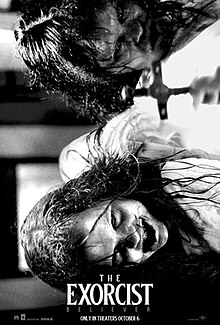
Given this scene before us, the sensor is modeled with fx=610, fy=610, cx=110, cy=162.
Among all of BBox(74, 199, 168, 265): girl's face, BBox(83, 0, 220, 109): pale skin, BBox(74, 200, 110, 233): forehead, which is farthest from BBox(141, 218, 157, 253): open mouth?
BBox(83, 0, 220, 109): pale skin

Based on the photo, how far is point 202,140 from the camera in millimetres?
1557

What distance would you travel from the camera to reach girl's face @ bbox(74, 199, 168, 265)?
1511mm

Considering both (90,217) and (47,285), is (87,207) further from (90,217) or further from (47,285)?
(47,285)

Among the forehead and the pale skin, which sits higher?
the pale skin

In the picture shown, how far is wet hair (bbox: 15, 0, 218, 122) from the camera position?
153 centimetres

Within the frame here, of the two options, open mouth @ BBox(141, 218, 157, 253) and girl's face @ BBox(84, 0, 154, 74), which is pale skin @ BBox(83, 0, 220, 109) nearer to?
girl's face @ BBox(84, 0, 154, 74)

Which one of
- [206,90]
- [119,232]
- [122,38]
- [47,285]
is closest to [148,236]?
[119,232]

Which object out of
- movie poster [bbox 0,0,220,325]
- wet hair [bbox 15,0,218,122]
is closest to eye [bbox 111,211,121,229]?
movie poster [bbox 0,0,220,325]

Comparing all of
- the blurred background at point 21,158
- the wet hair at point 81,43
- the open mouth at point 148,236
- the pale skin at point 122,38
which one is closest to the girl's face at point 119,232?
the open mouth at point 148,236

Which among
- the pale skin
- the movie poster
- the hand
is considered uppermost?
the pale skin

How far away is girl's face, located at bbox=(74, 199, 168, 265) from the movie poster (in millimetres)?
29

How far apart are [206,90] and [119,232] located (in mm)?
425

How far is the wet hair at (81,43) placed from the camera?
5.03 feet

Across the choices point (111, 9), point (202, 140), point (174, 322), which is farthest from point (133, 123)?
point (174, 322)
